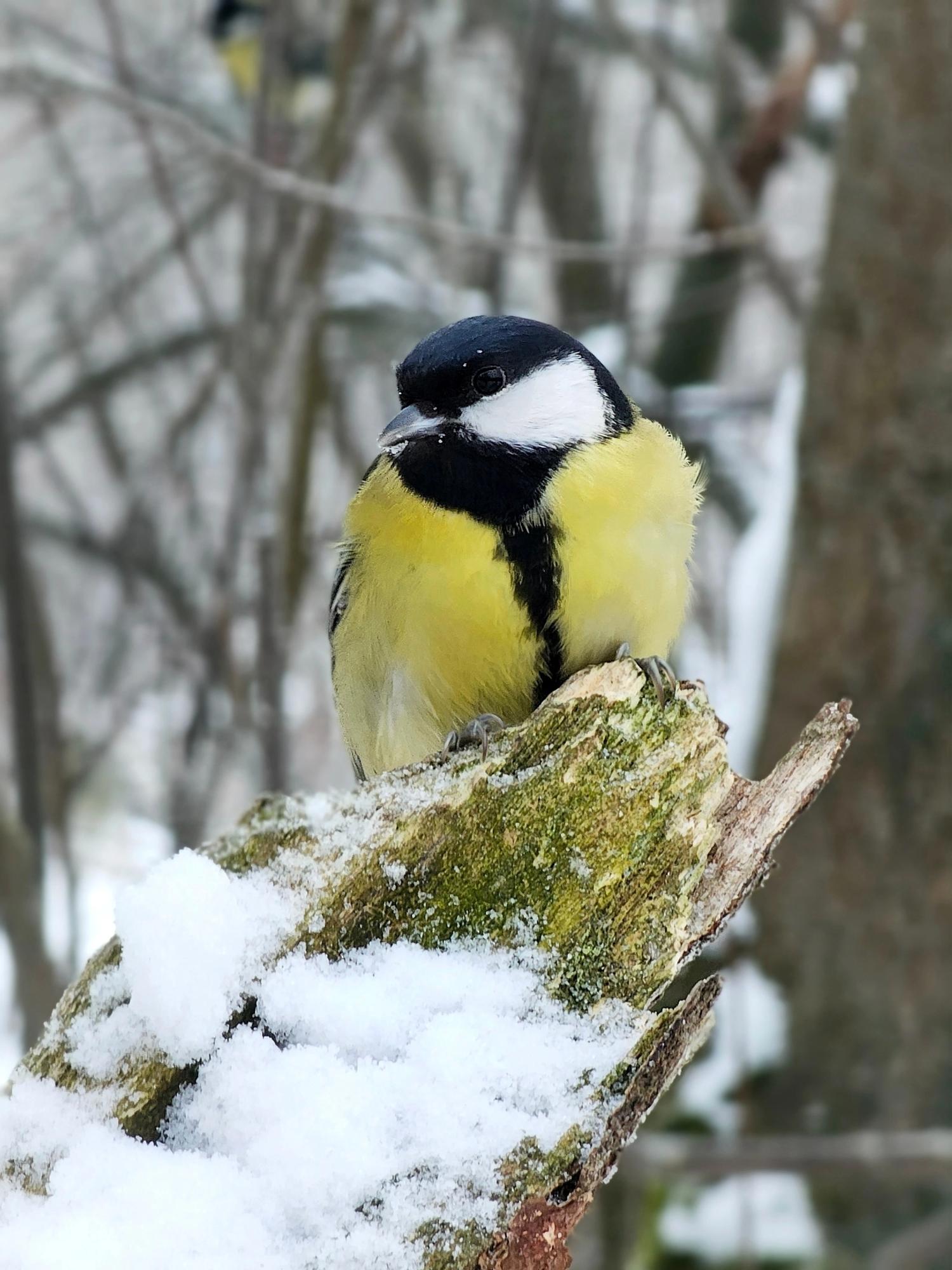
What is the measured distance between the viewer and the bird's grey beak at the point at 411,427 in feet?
5.49

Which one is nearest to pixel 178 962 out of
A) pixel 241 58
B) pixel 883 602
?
pixel 883 602

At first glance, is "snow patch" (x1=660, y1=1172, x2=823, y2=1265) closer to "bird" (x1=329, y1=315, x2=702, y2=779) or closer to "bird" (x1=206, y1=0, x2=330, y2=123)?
"bird" (x1=329, y1=315, x2=702, y2=779)

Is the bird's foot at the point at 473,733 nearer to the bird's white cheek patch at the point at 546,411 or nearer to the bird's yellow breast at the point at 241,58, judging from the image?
the bird's white cheek patch at the point at 546,411

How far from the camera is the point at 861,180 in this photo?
2.83 m

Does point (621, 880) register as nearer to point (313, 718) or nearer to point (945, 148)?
point (945, 148)

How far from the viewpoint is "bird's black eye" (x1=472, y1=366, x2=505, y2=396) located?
1.71 meters

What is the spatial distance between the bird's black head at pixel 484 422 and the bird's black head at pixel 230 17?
3.61 metres

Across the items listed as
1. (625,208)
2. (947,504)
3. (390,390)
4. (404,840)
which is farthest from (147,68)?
(404,840)

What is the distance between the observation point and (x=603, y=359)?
3.46m

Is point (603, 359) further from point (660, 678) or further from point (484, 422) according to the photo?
point (660, 678)

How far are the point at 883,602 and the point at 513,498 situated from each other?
57.2 inches

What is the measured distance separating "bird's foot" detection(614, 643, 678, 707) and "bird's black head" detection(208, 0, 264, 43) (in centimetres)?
414

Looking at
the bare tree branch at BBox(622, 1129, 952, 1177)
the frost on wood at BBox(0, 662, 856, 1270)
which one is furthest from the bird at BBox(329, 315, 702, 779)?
the bare tree branch at BBox(622, 1129, 952, 1177)

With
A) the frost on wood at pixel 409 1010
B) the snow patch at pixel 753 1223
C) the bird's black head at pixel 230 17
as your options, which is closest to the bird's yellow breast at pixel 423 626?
the frost on wood at pixel 409 1010
